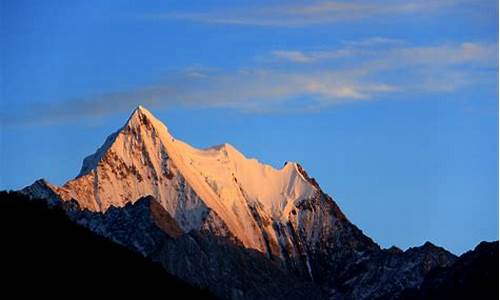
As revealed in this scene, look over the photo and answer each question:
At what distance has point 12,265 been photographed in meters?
129

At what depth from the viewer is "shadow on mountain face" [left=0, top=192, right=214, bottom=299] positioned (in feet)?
423

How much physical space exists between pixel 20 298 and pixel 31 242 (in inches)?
673

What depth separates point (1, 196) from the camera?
497 feet

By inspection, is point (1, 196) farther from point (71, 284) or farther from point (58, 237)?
point (71, 284)

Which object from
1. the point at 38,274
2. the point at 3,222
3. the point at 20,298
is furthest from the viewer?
the point at 3,222

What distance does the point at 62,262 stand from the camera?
138 meters

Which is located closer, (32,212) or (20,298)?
(20,298)

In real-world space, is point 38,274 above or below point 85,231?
below

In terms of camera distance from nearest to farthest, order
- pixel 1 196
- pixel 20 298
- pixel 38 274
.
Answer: pixel 20 298
pixel 38 274
pixel 1 196

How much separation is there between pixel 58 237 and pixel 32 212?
13.1 feet

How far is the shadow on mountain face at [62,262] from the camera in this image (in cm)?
12888

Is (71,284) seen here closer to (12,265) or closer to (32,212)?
(12,265)

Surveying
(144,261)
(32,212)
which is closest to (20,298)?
(32,212)

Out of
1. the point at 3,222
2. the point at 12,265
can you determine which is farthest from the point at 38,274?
the point at 3,222
